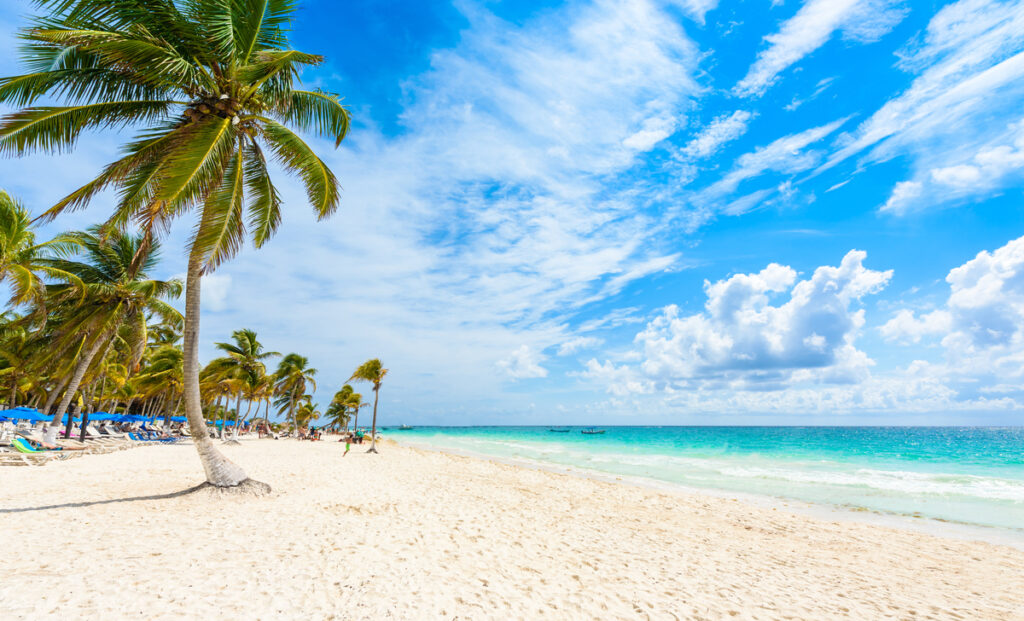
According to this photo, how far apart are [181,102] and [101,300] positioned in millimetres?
12161

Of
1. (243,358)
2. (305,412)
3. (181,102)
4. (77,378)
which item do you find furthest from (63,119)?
(305,412)

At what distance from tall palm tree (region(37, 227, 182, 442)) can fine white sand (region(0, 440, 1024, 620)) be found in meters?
5.92

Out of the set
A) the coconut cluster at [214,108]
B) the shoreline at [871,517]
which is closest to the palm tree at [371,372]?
the shoreline at [871,517]

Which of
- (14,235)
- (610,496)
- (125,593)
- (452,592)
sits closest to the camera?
(125,593)

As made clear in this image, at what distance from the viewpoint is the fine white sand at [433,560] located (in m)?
4.48

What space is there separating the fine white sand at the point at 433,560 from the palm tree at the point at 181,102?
7.47 feet

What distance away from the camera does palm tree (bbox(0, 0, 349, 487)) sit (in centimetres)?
690

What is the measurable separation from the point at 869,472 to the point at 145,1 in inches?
1287

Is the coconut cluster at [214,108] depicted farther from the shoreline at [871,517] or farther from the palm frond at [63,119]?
the shoreline at [871,517]

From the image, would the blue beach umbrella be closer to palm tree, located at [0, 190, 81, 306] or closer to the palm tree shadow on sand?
palm tree, located at [0, 190, 81, 306]

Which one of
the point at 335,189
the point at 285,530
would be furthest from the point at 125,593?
the point at 335,189

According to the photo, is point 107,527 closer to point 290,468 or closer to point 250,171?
point 250,171

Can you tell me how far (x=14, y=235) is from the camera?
12109mm

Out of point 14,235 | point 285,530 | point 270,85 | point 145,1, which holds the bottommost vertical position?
point 285,530
